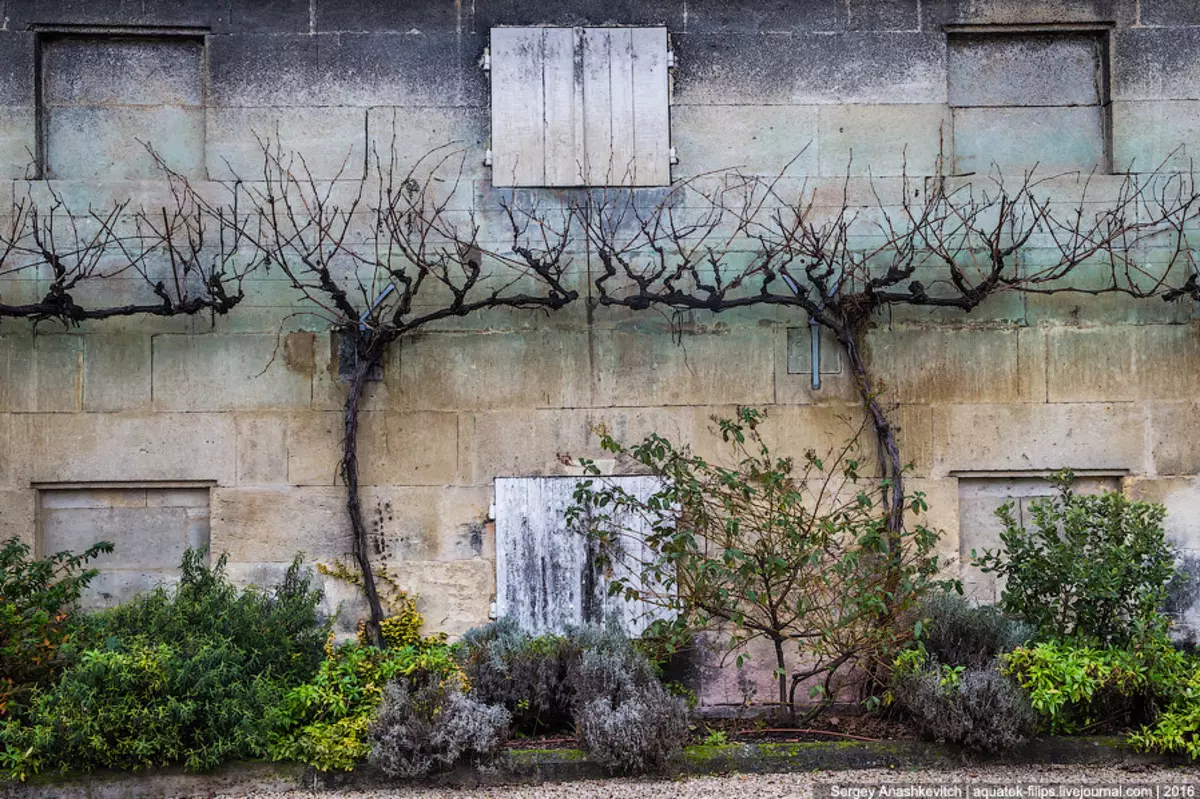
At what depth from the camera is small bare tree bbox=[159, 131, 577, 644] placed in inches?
284

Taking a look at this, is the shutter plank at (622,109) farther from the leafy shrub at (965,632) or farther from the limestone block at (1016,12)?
the leafy shrub at (965,632)

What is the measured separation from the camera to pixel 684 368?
732cm

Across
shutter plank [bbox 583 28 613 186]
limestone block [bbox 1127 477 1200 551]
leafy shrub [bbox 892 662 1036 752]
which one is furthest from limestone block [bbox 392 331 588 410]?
limestone block [bbox 1127 477 1200 551]

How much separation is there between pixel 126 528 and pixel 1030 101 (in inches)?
234

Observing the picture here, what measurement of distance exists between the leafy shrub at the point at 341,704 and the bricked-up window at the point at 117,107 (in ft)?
9.94

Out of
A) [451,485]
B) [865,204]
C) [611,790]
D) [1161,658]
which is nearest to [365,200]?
[451,485]

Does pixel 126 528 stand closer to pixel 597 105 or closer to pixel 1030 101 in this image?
pixel 597 105

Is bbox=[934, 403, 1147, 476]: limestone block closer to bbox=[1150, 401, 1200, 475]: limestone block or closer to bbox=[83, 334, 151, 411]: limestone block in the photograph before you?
bbox=[1150, 401, 1200, 475]: limestone block

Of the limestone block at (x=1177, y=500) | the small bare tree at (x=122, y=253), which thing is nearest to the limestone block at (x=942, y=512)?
the limestone block at (x=1177, y=500)

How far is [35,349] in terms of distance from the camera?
7.18 m

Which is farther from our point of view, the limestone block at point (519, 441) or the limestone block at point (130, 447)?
the limestone block at point (519, 441)

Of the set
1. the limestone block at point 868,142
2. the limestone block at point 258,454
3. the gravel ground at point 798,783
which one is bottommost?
the gravel ground at point 798,783

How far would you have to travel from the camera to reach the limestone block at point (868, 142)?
7.41m

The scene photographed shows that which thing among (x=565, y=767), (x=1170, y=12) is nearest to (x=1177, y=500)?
(x=1170, y=12)
